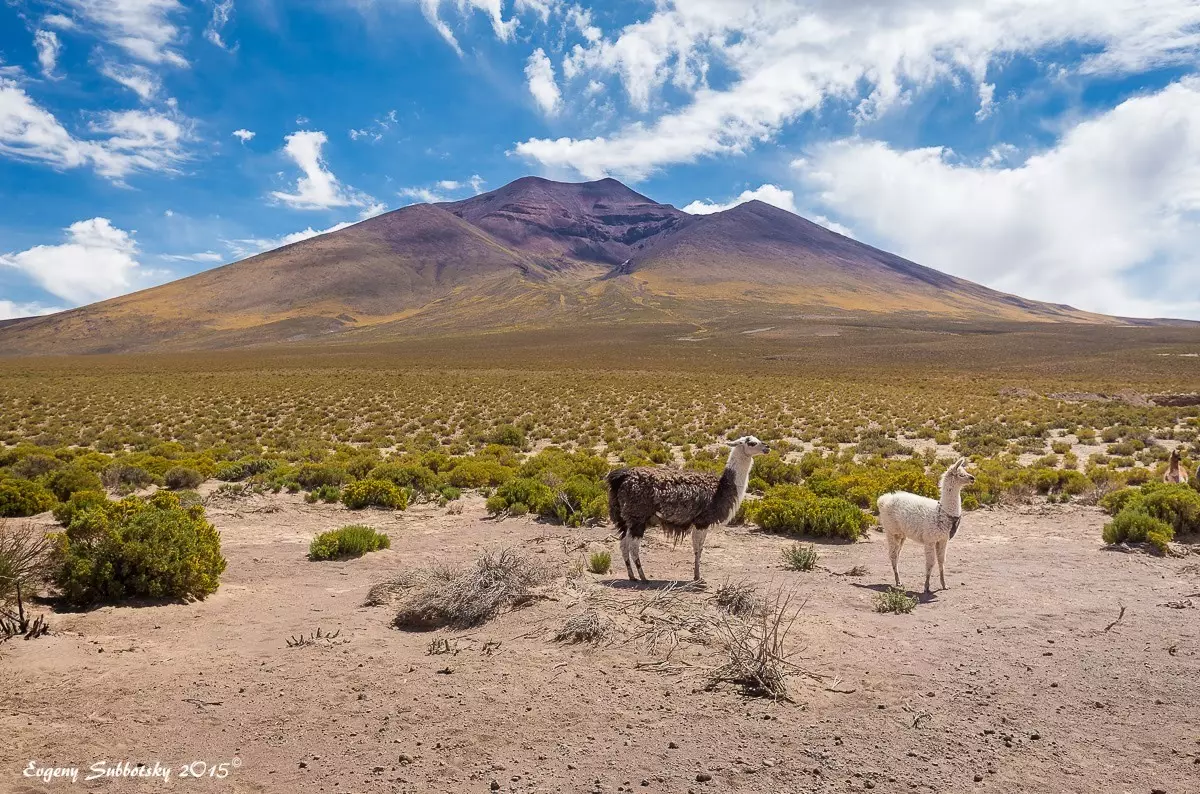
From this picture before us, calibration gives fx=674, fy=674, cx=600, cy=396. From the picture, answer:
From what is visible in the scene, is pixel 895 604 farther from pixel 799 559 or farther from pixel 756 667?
pixel 756 667

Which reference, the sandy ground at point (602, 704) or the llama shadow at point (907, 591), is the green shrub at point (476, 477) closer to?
the sandy ground at point (602, 704)

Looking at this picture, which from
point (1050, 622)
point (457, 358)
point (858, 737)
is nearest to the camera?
point (858, 737)

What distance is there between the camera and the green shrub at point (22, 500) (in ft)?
36.6

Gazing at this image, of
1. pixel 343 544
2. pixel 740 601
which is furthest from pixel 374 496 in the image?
pixel 740 601

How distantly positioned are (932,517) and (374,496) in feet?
32.4

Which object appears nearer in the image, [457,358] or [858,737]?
[858,737]

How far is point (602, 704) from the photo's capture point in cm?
480

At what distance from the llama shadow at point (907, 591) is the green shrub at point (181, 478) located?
1365cm

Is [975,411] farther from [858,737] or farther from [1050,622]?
[858,737]

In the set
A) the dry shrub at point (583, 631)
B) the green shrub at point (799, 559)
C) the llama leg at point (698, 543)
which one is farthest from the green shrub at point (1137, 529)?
the dry shrub at point (583, 631)

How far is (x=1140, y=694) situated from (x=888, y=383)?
45.8 meters

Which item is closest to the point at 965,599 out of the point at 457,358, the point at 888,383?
the point at 888,383

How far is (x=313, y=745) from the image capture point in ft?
14.4

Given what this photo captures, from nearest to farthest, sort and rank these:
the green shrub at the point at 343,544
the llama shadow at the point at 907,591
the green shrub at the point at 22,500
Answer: the llama shadow at the point at 907,591
the green shrub at the point at 343,544
the green shrub at the point at 22,500
